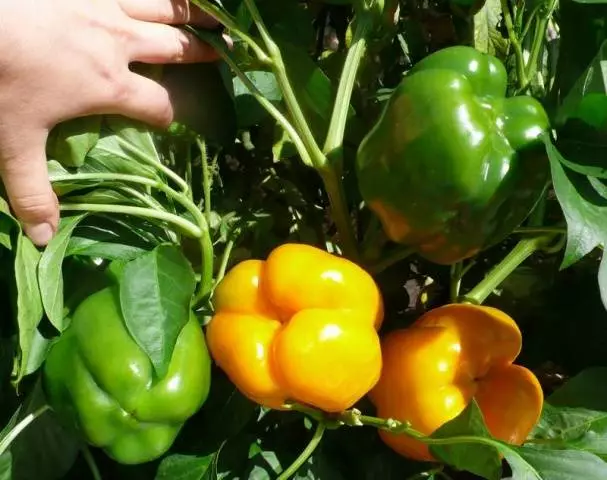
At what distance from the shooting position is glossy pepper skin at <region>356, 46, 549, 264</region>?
0.75 m

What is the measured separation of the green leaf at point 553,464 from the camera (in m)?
0.73

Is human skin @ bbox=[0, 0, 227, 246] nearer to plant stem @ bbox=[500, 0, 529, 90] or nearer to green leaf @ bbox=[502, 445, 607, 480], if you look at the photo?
plant stem @ bbox=[500, 0, 529, 90]

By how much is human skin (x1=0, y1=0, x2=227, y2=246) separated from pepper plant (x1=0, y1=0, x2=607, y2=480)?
0.10 ft

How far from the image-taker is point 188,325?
818 millimetres

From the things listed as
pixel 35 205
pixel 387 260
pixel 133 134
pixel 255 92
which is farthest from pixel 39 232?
pixel 387 260

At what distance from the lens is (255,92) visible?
0.86m

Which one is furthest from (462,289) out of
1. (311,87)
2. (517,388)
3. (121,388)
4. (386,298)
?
(121,388)

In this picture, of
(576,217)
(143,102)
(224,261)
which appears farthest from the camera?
(224,261)

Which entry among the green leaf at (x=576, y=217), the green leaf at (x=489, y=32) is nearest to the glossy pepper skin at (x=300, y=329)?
the green leaf at (x=576, y=217)

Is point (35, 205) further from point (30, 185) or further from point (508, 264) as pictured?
point (508, 264)

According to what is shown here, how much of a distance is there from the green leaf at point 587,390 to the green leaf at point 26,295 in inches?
22.6

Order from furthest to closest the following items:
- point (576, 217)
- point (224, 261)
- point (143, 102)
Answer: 1. point (224, 261)
2. point (143, 102)
3. point (576, 217)

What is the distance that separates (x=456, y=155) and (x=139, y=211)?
0.31 meters

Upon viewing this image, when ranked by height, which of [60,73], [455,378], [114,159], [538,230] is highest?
[60,73]
